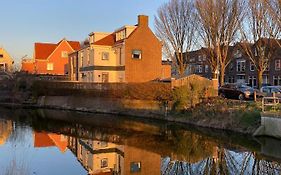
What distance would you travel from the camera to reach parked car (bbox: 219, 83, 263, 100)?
35188 mm

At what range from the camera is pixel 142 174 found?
15164mm

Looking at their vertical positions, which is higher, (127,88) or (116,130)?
(127,88)

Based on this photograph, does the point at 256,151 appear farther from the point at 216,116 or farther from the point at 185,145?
the point at 216,116

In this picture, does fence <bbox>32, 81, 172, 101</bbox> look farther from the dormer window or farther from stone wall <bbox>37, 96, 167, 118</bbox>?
the dormer window

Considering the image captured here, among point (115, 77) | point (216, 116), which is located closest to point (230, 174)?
point (216, 116)

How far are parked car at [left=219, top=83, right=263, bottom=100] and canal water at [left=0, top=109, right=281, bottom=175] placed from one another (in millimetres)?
9569

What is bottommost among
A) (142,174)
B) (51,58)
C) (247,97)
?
(142,174)

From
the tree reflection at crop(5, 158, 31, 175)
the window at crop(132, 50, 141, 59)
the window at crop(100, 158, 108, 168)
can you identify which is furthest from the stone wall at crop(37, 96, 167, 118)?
the tree reflection at crop(5, 158, 31, 175)

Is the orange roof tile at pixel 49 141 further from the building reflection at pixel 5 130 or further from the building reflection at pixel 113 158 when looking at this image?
the building reflection at pixel 5 130

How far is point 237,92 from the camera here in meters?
36.2

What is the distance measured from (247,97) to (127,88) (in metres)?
12.7

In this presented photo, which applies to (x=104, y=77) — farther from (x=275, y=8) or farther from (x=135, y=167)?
(x=135, y=167)

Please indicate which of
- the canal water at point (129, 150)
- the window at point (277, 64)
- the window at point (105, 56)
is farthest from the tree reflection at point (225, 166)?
the window at point (277, 64)

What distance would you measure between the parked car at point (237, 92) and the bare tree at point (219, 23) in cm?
299
